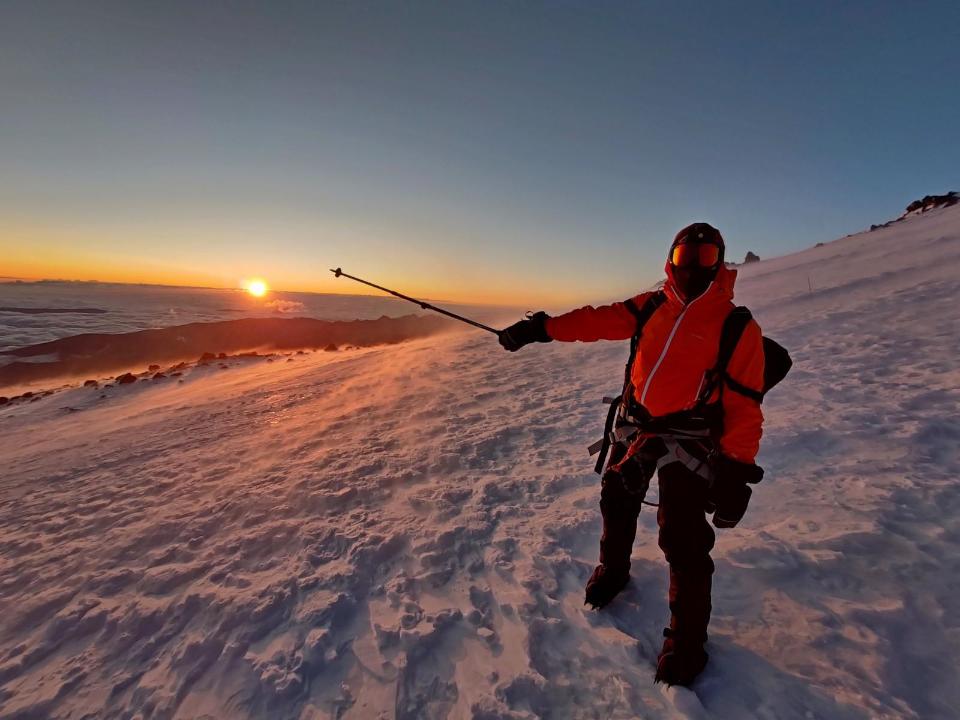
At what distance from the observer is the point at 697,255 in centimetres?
284

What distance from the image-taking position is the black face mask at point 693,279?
287cm

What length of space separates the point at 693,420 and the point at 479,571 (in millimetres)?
2760

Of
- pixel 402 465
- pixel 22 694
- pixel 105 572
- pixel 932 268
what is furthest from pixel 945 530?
pixel 932 268

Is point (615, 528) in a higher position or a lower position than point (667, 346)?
lower

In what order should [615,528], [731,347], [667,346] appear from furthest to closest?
[615,528]
[667,346]
[731,347]

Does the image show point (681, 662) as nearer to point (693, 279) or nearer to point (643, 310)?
point (643, 310)

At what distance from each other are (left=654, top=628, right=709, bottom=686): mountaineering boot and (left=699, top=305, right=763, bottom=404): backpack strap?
1.73 metres

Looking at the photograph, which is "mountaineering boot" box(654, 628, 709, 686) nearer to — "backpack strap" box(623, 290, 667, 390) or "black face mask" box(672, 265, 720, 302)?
"backpack strap" box(623, 290, 667, 390)

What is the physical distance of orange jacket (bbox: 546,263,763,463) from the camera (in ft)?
8.82

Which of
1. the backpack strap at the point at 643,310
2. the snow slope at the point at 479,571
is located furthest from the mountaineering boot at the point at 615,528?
the backpack strap at the point at 643,310

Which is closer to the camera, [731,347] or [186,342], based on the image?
[731,347]

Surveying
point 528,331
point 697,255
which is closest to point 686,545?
point 697,255

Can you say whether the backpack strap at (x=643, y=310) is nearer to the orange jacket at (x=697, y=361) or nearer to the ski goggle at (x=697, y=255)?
the orange jacket at (x=697, y=361)

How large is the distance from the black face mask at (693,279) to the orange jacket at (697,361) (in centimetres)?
→ 4
